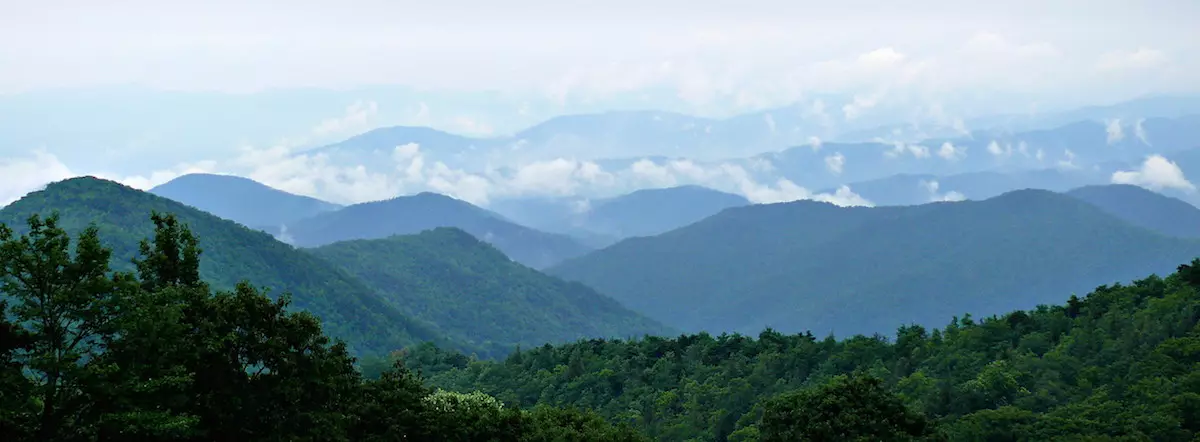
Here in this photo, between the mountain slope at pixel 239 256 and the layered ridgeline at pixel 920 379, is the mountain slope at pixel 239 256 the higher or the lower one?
the higher one

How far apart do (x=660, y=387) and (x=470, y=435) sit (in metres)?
42.7

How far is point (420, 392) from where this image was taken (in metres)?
38.2

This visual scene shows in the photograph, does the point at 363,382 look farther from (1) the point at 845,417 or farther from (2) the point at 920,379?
(2) the point at 920,379

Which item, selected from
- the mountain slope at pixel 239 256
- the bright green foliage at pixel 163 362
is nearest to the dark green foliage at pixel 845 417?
the bright green foliage at pixel 163 362

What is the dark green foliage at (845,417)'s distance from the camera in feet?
111

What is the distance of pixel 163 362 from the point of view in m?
28.0

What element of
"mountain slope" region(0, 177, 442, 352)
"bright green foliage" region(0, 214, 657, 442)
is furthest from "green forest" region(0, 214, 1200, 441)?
"mountain slope" region(0, 177, 442, 352)

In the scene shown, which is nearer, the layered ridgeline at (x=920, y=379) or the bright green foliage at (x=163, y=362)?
the bright green foliage at (x=163, y=362)

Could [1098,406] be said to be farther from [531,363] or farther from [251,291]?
[531,363]

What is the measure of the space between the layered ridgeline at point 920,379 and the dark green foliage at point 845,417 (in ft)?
0.17

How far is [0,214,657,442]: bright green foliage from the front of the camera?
26359 millimetres

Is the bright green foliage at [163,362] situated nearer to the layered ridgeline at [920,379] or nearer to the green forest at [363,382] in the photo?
the green forest at [363,382]

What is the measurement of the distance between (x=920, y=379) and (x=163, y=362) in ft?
151

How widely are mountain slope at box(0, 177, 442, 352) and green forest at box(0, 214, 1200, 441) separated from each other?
11358 centimetres
